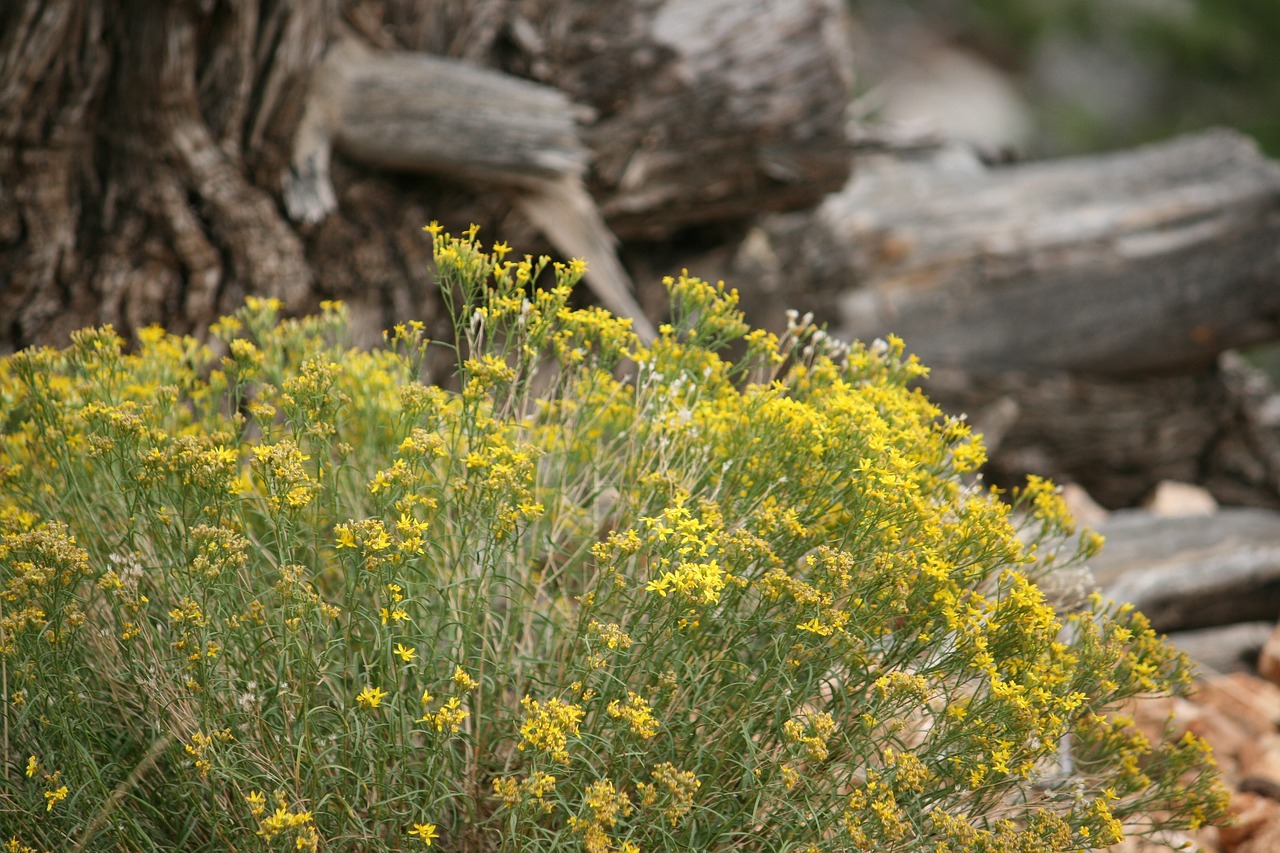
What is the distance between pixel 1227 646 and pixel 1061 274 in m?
1.85

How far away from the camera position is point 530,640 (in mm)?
2258

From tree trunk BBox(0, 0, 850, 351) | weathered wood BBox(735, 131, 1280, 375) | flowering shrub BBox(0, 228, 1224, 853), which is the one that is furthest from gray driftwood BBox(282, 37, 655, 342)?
flowering shrub BBox(0, 228, 1224, 853)

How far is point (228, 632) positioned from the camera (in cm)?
187

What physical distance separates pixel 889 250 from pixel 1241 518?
1894 mm

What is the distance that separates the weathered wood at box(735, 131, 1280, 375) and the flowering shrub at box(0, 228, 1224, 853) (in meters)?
2.81

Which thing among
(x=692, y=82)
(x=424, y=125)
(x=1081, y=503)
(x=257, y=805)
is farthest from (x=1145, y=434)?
(x=257, y=805)

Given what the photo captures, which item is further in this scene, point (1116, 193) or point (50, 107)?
point (1116, 193)

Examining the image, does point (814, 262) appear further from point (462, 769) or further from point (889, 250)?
point (462, 769)

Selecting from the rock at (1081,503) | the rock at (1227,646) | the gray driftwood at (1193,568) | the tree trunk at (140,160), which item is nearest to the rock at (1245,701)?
the rock at (1227,646)

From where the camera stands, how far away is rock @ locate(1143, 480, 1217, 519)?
5575mm

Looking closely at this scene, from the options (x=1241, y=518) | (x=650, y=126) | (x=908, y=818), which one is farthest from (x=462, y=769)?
(x=1241, y=518)

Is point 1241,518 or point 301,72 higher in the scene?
Result: point 301,72

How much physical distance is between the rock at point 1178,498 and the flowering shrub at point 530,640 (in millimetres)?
3556

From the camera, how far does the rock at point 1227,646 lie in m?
4.04
